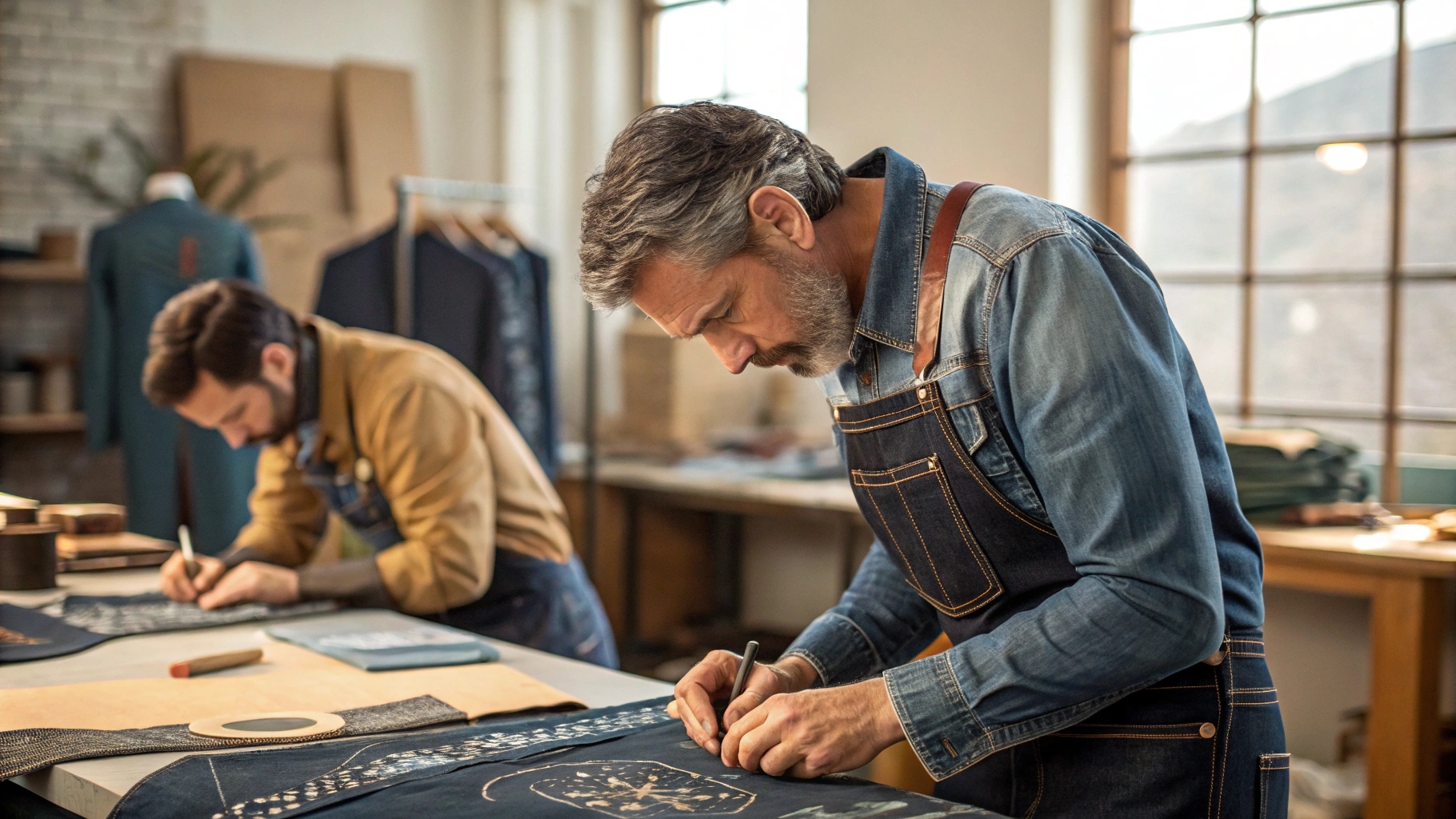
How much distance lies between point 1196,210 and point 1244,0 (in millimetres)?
679

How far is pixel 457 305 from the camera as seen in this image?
5082 mm

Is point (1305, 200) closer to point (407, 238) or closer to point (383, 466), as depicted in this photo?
point (383, 466)

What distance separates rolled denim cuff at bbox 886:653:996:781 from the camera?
1.35m

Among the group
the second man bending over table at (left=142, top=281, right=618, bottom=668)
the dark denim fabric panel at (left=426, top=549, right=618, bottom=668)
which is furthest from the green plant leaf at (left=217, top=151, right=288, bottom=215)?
the dark denim fabric panel at (left=426, top=549, right=618, bottom=668)

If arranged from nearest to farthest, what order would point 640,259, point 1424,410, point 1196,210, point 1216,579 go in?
point 1216,579, point 640,259, point 1424,410, point 1196,210

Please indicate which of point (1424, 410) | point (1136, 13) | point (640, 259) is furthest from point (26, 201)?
point (1424, 410)

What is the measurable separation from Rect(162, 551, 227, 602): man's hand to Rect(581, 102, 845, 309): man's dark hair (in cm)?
142

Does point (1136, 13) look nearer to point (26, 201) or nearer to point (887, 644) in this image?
point (887, 644)

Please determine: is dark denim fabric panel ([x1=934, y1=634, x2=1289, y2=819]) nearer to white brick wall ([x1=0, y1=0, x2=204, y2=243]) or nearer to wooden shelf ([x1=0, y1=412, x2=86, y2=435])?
wooden shelf ([x1=0, y1=412, x2=86, y2=435])

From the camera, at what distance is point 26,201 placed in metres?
5.59

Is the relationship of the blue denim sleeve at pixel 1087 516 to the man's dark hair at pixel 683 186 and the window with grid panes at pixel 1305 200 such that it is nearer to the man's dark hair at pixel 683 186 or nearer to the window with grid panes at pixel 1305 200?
the man's dark hair at pixel 683 186

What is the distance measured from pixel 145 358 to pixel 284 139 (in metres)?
1.43

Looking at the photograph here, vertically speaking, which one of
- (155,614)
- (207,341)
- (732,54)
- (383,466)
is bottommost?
(155,614)

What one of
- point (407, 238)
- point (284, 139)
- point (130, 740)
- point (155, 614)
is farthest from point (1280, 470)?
point (284, 139)
